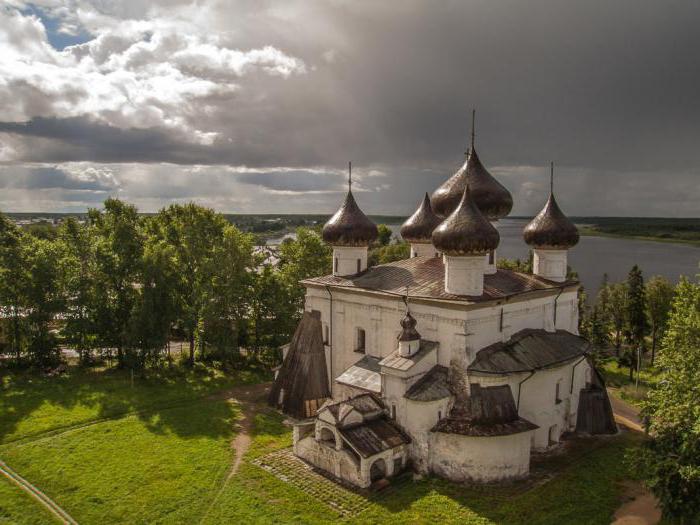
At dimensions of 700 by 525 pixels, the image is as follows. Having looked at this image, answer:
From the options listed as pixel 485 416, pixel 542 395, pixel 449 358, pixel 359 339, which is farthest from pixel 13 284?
pixel 542 395

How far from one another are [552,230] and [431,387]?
7.72m

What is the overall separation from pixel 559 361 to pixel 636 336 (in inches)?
592

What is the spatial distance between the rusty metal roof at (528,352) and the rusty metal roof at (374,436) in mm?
2845

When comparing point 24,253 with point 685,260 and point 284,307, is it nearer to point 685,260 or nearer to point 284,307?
point 284,307

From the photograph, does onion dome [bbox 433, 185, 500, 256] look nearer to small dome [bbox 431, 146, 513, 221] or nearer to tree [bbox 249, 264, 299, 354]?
small dome [bbox 431, 146, 513, 221]

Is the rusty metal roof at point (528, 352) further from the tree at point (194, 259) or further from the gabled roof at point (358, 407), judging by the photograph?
the tree at point (194, 259)

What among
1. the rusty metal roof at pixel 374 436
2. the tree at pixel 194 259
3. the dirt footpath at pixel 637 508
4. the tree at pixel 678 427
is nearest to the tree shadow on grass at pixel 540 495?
the dirt footpath at pixel 637 508

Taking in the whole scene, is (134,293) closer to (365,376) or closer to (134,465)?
(134,465)

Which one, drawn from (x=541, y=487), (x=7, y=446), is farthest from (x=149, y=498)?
(x=541, y=487)

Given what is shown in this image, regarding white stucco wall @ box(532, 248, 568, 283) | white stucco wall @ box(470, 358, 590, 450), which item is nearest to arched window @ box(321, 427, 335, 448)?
white stucco wall @ box(470, 358, 590, 450)

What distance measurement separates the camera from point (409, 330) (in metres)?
15.4

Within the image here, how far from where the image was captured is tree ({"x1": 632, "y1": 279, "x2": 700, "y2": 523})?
10.9 metres

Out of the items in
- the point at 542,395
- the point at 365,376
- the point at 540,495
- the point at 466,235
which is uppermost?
the point at 466,235

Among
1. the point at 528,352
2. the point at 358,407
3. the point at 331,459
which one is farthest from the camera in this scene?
the point at 528,352
